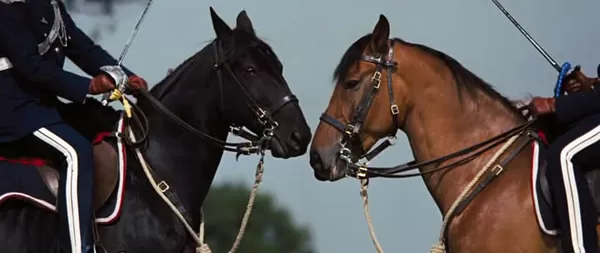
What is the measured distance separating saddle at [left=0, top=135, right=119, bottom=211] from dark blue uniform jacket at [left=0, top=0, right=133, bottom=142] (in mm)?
314

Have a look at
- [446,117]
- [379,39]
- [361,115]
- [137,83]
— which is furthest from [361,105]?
[137,83]

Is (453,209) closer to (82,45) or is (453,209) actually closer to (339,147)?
(339,147)

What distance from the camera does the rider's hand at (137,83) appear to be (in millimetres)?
11078

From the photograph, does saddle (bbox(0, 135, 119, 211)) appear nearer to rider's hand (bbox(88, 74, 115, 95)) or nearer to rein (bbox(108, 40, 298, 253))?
rein (bbox(108, 40, 298, 253))

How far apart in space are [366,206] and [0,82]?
11.0ft

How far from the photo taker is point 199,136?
1106cm

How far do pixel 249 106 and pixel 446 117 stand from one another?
1796 mm

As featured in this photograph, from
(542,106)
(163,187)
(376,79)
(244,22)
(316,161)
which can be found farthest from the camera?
(244,22)

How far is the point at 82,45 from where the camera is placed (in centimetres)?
1146

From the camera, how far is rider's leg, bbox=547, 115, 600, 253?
9.64 meters

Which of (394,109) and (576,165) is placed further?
(394,109)

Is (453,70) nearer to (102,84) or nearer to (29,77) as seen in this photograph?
(102,84)

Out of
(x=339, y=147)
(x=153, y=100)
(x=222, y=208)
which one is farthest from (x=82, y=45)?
(x=222, y=208)

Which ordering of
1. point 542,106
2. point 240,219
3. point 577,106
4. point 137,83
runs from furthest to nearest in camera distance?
point 240,219, point 137,83, point 542,106, point 577,106
